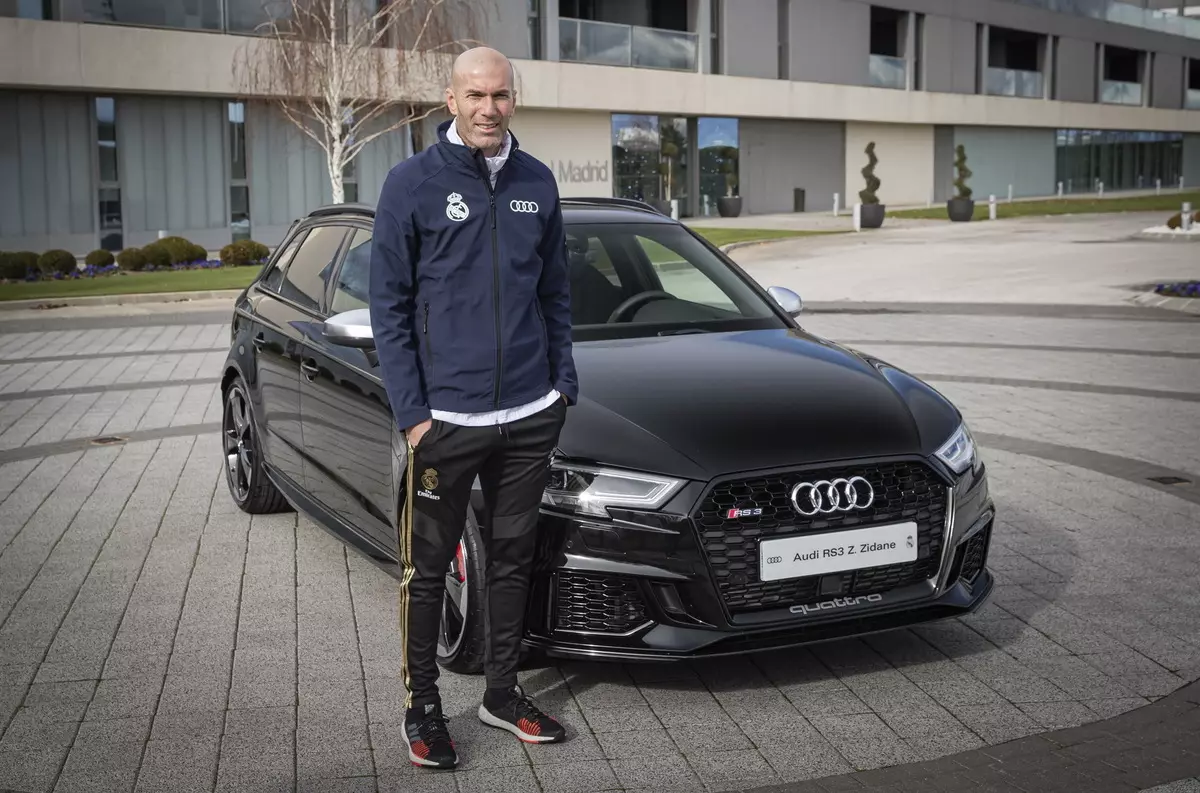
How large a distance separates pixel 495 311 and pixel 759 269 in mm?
21821

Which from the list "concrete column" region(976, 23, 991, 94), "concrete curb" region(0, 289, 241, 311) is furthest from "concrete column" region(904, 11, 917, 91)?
"concrete curb" region(0, 289, 241, 311)

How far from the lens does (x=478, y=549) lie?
15.0 feet

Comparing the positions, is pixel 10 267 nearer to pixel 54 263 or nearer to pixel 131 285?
pixel 54 263

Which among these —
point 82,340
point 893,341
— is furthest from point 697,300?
point 82,340

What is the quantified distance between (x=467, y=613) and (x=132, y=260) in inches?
912

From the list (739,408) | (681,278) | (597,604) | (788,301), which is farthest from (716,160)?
(597,604)

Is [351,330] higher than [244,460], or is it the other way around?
[351,330]

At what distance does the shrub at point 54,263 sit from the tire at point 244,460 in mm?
18982

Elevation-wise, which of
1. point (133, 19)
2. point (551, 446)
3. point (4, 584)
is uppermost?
point (133, 19)

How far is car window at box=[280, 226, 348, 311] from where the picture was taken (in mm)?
6434

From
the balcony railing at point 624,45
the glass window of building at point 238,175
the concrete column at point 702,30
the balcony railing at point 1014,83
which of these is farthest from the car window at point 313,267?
the balcony railing at point 1014,83

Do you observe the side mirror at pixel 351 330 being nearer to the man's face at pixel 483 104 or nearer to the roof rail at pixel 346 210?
the man's face at pixel 483 104

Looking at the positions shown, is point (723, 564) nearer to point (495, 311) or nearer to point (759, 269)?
point (495, 311)

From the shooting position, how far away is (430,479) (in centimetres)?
408
